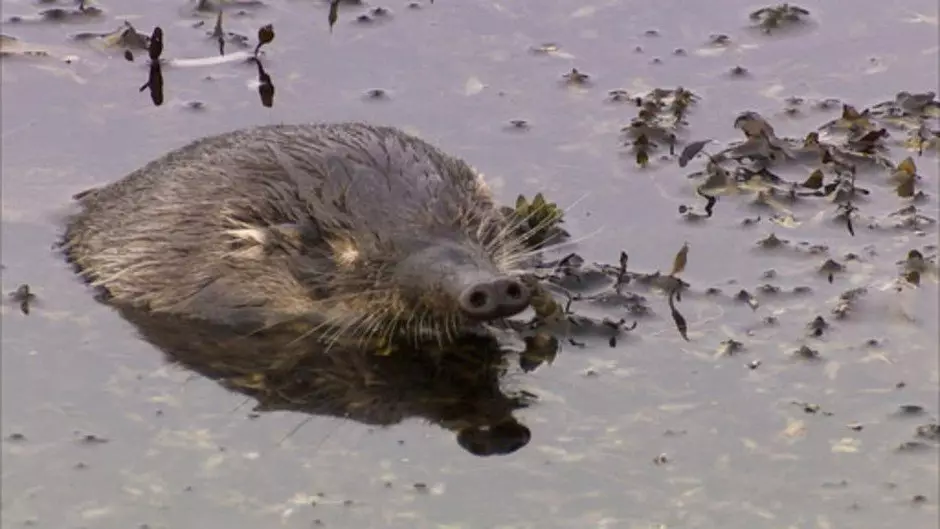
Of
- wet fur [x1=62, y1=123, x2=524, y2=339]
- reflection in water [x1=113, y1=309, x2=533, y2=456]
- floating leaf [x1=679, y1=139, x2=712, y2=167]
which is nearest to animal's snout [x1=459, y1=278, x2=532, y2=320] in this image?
wet fur [x1=62, y1=123, x2=524, y2=339]

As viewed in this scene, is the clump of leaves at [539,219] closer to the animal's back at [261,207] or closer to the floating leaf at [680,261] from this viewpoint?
the animal's back at [261,207]

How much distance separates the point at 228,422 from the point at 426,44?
4479 millimetres

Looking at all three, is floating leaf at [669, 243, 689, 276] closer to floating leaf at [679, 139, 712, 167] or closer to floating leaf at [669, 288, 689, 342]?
floating leaf at [669, 288, 689, 342]

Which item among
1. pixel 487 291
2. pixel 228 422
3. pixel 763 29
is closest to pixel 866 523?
pixel 487 291

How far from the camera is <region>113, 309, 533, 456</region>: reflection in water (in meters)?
10.2

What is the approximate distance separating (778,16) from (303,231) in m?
4.72

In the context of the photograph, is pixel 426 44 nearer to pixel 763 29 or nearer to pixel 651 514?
pixel 763 29

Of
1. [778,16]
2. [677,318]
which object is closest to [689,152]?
[677,318]

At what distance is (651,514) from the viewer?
929 cm

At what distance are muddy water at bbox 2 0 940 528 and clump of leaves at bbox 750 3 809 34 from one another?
0.33ft

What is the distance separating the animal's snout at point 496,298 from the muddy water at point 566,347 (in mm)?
533

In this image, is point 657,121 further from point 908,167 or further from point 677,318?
point 677,318

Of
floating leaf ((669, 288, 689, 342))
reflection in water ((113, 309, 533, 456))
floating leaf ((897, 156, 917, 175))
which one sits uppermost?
floating leaf ((897, 156, 917, 175))

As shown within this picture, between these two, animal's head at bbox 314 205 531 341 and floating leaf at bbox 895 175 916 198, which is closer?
animal's head at bbox 314 205 531 341
